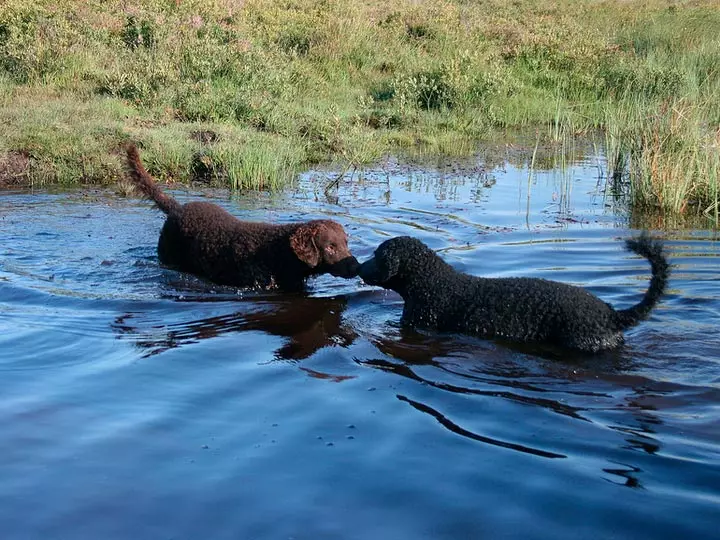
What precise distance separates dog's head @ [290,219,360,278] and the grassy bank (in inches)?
166

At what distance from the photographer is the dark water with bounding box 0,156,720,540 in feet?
11.4

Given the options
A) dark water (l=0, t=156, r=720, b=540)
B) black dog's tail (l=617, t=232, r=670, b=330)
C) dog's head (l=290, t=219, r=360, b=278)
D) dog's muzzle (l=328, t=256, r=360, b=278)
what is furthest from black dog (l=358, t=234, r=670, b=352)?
dog's head (l=290, t=219, r=360, b=278)

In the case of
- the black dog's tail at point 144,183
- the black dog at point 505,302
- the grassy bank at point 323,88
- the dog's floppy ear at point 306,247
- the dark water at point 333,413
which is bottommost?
the dark water at point 333,413

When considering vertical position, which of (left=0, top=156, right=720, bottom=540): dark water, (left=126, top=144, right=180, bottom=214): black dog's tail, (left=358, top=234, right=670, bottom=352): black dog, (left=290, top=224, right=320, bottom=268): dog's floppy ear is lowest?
(left=0, top=156, right=720, bottom=540): dark water

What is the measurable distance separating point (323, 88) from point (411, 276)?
10605mm

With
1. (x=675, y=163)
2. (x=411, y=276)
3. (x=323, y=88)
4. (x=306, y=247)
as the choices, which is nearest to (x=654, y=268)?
(x=411, y=276)

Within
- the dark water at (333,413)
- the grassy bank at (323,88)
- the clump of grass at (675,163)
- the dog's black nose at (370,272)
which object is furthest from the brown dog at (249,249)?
the clump of grass at (675,163)

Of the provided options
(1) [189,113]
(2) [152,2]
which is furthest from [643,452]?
(2) [152,2]

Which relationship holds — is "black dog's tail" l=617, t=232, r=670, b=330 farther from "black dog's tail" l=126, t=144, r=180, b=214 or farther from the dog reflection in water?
"black dog's tail" l=126, t=144, r=180, b=214

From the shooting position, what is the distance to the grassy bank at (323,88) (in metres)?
11.1

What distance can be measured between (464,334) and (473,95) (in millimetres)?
10702

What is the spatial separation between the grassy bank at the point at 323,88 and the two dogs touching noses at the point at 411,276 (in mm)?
3598

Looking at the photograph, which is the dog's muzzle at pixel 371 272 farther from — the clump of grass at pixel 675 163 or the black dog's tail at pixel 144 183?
the clump of grass at pixel 675 163

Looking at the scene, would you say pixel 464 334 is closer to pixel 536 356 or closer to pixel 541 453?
pixel 536 356
